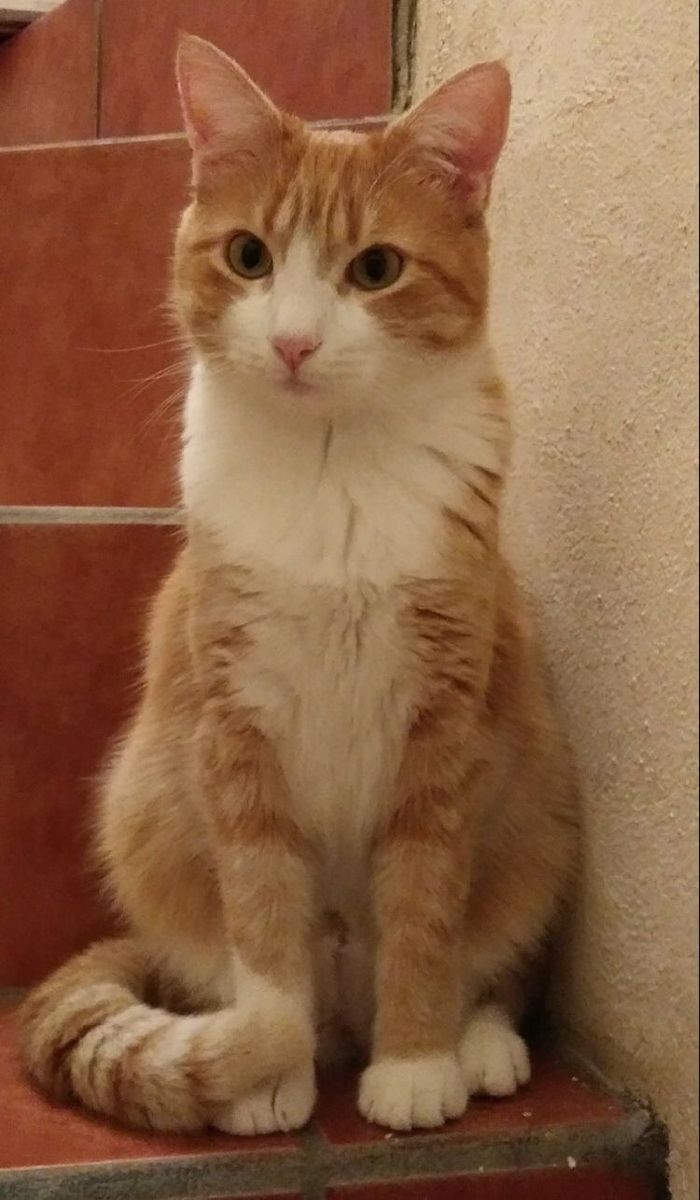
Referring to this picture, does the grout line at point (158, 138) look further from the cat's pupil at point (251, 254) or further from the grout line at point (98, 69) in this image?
the cat's pupil at point (251, 254)

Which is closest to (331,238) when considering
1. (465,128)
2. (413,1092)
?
(465,128)

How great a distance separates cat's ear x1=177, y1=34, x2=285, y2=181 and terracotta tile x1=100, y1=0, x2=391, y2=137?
527 millimetres

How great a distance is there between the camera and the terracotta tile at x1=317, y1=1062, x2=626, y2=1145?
1.12m

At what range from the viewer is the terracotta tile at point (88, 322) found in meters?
1.63

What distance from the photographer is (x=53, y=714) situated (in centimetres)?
154

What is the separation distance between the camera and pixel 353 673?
1176 millimetres

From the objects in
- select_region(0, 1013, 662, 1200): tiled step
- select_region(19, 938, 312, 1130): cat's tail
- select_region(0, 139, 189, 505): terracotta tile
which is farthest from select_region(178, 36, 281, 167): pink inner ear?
select_region(0, 1013, 662, 1200): tiled step

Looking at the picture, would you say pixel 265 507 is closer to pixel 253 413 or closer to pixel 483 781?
pixel 253 413

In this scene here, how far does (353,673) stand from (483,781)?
0.17 metres

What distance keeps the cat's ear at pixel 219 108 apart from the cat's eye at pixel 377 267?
0.54 ft

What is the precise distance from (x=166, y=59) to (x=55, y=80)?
0.17 metres

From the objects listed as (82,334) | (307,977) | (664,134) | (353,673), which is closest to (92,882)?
(307,977)

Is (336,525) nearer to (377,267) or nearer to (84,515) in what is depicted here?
(377,267)

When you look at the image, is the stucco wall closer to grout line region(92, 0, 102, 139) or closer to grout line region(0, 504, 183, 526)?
grout line region(0, 504, 183, 526)
